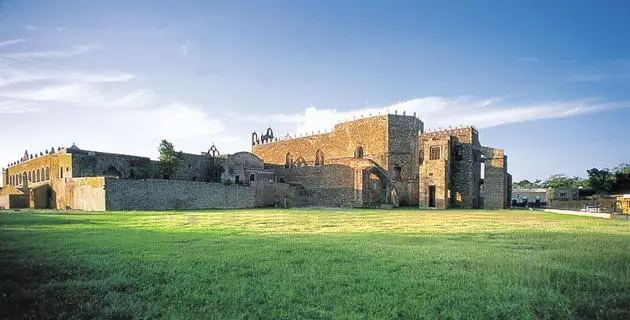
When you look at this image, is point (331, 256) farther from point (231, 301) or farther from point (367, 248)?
point (231, 301)

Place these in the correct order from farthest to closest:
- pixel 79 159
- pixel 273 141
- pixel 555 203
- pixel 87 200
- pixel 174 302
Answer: pixel 273 141 → pixel 555 203 → pixel 79 159 → pixel 87 200 → pixel 174 302

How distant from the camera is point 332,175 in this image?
45938 mm

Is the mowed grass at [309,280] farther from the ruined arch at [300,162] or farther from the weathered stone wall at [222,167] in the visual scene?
the ruined arch at [300,162]

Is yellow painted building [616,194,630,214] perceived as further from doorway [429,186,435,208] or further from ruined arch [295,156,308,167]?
ruined arch [295,156,308,167]

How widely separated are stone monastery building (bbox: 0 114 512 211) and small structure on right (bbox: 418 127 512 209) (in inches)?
3.8

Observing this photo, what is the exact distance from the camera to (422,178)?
42.1m

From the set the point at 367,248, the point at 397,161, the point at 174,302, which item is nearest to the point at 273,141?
the point at 397,161

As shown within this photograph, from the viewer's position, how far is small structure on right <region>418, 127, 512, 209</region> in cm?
4084

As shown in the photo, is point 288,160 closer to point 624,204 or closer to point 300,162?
point 300,162

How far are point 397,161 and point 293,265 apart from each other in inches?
1599

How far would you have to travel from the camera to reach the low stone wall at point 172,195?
29.4 meters

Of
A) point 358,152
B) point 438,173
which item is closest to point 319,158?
point 358,152

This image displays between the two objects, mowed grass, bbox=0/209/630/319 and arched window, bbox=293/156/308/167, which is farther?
arched window, bbox=293/156/308/167

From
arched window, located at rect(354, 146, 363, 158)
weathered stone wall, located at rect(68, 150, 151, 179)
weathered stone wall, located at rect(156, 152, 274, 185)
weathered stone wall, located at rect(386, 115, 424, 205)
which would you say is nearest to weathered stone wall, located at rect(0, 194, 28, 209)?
weathered stone wall, located at rect(68, 150, 151, 179)
